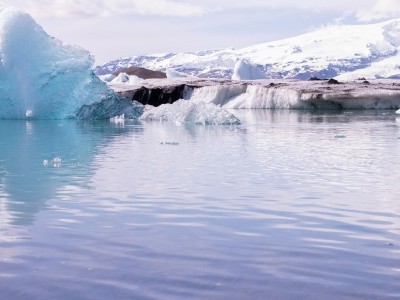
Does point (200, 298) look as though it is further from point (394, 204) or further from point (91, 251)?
point (394, 204)

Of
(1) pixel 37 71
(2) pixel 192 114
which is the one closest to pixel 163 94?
(1) pixel 37 71

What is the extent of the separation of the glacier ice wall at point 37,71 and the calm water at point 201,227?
593 inches

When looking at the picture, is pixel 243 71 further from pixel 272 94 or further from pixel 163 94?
pixel 163 94

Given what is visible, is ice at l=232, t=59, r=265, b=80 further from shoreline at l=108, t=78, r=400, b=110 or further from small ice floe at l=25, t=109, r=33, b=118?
small ice floe at l=25, t=109, r=33, b=118

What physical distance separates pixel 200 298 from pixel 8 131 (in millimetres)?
17048

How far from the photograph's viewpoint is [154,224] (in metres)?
5.87

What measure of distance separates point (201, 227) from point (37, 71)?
70.7 feet

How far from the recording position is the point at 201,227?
5.78 meters

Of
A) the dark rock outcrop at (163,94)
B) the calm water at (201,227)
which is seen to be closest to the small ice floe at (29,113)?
the dark rock outcrop at (163,94)

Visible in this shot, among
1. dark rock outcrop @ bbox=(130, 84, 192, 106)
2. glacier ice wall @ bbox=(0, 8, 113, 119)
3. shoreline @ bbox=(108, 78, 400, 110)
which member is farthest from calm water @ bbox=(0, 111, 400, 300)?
dark rock outcrop @ bbox=(130, 84, 192, 106)

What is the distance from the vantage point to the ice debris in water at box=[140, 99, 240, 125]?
75.9 ft

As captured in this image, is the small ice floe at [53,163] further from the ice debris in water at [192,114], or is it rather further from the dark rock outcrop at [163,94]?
the dark rock outcrop at [163,94]

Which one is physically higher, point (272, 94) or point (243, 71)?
point (243, 71)

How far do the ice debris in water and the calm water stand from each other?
37.0 ft
